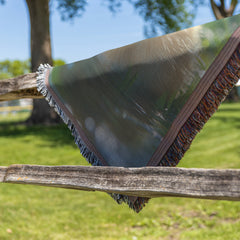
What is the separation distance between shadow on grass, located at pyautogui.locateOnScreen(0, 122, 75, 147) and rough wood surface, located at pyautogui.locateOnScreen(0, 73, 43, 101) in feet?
22.1

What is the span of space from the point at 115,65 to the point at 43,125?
9761 mm

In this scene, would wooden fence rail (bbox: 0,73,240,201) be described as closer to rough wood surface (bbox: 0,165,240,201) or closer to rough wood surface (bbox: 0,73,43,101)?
rough wood surface (bbox: 0,165,240,201)

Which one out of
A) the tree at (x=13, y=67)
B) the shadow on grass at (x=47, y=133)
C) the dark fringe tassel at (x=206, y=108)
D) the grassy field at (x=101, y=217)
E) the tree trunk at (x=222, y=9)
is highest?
the dark fringe tassel at (x=206, y=108)

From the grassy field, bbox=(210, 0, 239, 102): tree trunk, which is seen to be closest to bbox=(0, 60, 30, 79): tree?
bbox=(210, 0, 239, 102): tree trunk

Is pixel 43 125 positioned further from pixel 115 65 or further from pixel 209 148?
pixel 115 65

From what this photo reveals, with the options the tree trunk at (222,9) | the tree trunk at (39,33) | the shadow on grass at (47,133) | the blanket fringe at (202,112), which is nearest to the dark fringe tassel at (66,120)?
the blanket fringe at (202,112)

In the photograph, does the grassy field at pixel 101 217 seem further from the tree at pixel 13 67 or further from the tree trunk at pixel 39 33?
the tree at pixel 13 67

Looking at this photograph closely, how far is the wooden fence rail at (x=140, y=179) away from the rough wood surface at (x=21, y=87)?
1.74ft

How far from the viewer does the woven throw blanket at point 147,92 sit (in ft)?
5.43

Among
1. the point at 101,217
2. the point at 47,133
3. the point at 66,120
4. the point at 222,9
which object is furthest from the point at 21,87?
the point at 222,9

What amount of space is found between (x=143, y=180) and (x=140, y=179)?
16mm

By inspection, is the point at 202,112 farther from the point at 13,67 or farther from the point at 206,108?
the point at 13,67

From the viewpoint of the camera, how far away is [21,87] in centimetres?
223

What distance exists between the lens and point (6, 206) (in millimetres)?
4676
